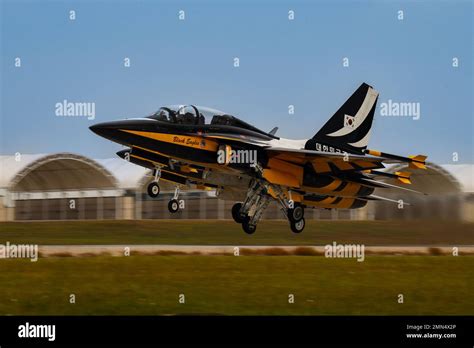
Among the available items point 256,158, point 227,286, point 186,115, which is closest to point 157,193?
point 186,115

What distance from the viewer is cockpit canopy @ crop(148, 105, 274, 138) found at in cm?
3166

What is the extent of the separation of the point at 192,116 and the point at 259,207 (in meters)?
4.96

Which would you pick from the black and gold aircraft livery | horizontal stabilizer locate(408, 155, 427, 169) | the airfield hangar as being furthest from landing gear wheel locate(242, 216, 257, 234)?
the airfield hangar

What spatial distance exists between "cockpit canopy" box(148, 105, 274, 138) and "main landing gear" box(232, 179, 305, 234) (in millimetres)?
2922

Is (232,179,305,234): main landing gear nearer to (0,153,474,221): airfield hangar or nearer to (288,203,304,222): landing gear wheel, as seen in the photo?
(288,203,304,222): landing gear wheel

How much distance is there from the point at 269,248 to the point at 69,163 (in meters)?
20.0

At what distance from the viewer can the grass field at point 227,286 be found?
28.1m

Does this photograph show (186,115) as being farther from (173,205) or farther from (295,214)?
(295,214)

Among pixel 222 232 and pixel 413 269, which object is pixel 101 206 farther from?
pixel 413 269

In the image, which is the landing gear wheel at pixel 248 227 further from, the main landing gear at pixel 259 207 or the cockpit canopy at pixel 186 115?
the cockpit canopy at pixel 186 115

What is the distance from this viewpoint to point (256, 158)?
1308 inches
